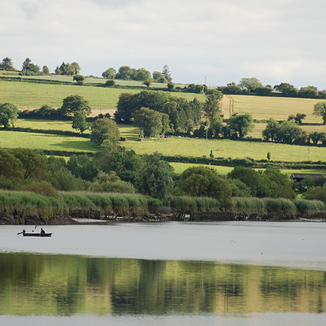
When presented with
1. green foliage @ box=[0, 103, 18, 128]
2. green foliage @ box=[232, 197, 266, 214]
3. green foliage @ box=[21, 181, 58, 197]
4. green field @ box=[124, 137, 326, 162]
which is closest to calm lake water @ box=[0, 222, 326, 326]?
green foliage @ box=[21, 181, 58, 197]

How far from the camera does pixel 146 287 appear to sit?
33.1 metres

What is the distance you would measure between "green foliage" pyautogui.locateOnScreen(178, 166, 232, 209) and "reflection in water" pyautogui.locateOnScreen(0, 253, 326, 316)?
64.7m

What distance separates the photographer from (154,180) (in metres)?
101

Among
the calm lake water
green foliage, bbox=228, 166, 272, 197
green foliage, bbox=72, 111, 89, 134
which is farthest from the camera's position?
green foliage, bbox=72, 111, 89, 134

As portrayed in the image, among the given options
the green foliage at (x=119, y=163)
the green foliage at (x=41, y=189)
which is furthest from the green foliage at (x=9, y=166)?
the green foliage at (x=119, y=163)

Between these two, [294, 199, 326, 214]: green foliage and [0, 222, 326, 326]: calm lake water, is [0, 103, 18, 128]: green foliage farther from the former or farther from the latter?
[0, 222, 326, 326]: calm lake water

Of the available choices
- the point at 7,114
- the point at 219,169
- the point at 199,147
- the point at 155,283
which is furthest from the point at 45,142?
the point at 155,283

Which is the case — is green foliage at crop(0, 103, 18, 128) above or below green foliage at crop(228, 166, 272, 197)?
above

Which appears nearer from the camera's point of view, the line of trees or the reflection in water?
the reflection in water

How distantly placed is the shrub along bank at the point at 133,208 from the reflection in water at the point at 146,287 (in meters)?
28.1

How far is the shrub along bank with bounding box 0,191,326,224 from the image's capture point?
234ft

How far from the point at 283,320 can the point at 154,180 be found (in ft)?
245

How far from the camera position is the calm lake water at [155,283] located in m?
26.7

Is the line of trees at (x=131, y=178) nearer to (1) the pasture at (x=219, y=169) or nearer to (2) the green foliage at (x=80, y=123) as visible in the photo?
(1) the pasture at (x=219, y=169)
